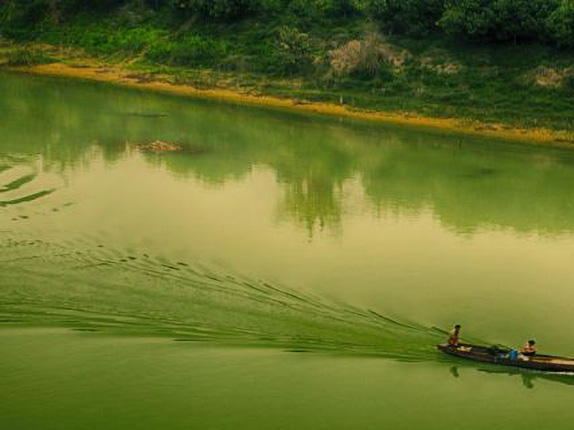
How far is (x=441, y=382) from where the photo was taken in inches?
592

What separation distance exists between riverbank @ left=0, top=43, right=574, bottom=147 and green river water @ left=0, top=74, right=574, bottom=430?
3.94 m

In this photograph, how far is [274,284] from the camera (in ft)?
62.1

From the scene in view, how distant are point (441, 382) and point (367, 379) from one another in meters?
1.49

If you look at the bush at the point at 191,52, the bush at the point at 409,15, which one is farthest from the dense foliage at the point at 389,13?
the bush at the point at 191,52

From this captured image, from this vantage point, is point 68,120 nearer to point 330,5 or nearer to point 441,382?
point 330,5

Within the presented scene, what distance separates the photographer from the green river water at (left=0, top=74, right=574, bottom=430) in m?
14.1

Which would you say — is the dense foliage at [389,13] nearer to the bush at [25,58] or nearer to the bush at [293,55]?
the bush at [293,55]

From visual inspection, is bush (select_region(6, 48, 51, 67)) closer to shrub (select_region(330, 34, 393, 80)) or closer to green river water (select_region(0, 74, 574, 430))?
green river water (select_region(0, 74, 574, 430))

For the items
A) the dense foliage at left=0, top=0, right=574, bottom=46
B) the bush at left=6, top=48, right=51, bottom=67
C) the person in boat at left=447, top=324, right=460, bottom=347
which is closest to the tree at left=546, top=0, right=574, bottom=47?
the dense foliage at left=0, top=0, right=574, bottom=46

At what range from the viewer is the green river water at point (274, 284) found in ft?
46.2

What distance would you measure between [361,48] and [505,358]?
1282 inches

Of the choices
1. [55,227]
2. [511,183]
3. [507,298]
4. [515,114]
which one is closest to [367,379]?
[507,298]

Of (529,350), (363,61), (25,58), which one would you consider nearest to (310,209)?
(529,350)

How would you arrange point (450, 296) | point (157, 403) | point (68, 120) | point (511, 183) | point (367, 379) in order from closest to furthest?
point (157, 403), point (367, 379), point (450, 296), point (511, 183), point (68, 120)
